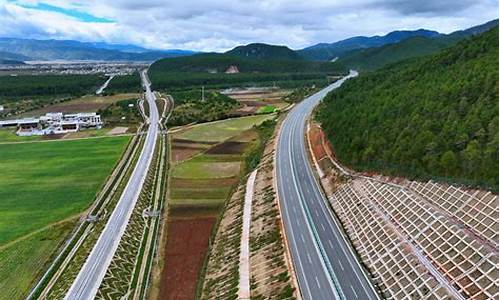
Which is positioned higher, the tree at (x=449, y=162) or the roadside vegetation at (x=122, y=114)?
the tree at (x=449, y=162)

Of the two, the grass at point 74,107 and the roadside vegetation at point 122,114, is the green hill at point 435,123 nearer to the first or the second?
the roadside vegetation at point 122,114

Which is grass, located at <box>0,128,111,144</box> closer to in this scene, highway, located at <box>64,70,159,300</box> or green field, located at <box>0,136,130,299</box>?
green field, located at <box>0,136,130,299</box>

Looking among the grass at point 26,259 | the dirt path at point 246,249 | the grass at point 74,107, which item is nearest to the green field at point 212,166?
the dirt path at point 246,249

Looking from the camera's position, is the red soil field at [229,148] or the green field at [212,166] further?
the red soil field at [229,148]

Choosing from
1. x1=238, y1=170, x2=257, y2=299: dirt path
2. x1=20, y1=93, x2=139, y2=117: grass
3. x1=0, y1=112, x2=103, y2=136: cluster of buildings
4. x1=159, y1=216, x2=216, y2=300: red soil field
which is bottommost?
x1=20, y1=93, x2=139, y2=117: grass

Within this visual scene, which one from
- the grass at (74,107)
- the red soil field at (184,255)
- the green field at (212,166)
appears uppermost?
the green field at (212,166)

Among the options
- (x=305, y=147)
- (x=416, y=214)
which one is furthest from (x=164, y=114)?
(x=416, y=214)

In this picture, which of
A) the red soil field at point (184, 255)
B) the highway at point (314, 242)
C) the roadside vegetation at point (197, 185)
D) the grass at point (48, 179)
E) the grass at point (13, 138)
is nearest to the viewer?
the highway at point (314, 242)

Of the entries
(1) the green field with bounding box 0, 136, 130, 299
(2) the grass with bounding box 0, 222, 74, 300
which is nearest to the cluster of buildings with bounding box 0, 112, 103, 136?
(1) the green field with bounding box 0, 136, 130, 299
